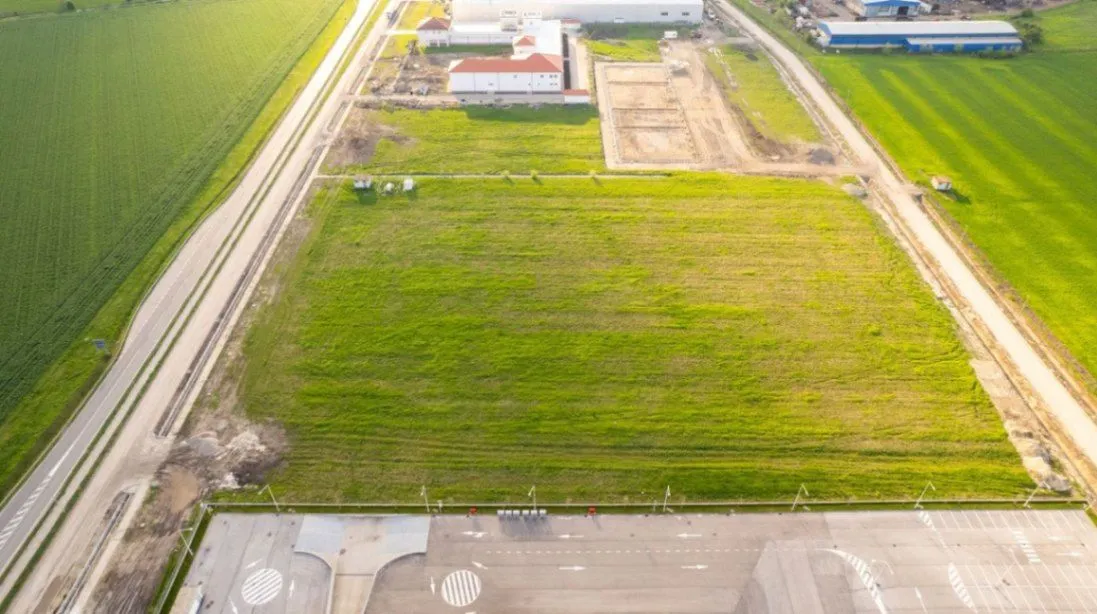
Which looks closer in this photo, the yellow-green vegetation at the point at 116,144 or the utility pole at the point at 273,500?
the utility pole at the point at 273,500

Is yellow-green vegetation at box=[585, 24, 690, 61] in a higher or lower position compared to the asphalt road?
higher

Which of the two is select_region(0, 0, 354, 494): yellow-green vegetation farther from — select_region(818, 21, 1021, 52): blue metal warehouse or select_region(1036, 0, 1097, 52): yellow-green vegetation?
select_region(1036, 0, 1097, 52): yellow-green vegetation

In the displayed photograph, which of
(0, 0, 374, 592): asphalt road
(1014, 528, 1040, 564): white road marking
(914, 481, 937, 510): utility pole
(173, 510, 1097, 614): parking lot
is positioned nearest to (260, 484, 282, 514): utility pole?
(173, 510, 1097, 614): parking lot

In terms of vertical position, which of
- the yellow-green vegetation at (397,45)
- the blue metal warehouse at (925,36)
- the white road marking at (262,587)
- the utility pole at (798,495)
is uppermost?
the blue metal warehouse at (925,36)

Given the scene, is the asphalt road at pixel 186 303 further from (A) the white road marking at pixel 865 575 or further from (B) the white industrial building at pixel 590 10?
(A) the white road marking at pixel 865 575

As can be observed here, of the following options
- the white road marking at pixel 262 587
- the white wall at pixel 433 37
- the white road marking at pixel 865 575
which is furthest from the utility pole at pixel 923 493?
the white wall at pixel 433 37

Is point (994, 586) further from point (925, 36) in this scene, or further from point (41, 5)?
point (41, 5)
